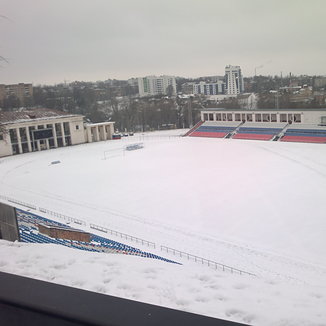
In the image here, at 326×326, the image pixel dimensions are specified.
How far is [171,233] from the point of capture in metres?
8.05

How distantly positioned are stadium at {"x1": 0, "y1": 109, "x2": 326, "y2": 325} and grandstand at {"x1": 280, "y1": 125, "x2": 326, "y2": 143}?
57 millimetres


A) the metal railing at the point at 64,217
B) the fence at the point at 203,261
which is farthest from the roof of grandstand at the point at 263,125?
the fence at the point at 203,261

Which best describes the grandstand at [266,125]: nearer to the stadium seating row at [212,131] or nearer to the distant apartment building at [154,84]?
the stadium seating row at [212,131]

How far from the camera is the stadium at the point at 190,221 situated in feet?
6.35

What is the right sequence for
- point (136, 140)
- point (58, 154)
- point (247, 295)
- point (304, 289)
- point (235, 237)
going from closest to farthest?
1. point (247, 295)
2. point (304, 289)
3. point (235, 237)
4. point (58, 154)
5. point (136, 140)

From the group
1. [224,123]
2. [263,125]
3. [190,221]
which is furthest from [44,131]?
[190,221]

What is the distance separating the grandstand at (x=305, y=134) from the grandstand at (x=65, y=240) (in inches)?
584

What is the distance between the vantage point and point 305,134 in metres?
20.5

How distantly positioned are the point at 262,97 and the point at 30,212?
29.6m

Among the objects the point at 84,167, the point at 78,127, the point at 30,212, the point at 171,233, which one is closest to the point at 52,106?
the point at 78,127

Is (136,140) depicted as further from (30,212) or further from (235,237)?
(235,237)

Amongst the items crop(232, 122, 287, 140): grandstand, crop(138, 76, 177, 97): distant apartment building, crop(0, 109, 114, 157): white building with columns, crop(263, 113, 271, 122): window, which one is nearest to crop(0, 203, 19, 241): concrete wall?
crop(0, 109, 114, 157): white building with columns

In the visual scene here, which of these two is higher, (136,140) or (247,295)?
(247,295)

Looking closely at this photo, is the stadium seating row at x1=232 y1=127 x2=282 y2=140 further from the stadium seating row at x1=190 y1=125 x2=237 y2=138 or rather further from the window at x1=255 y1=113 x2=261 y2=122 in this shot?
the window at x1=255 y1=113 x2=261 y2=122
